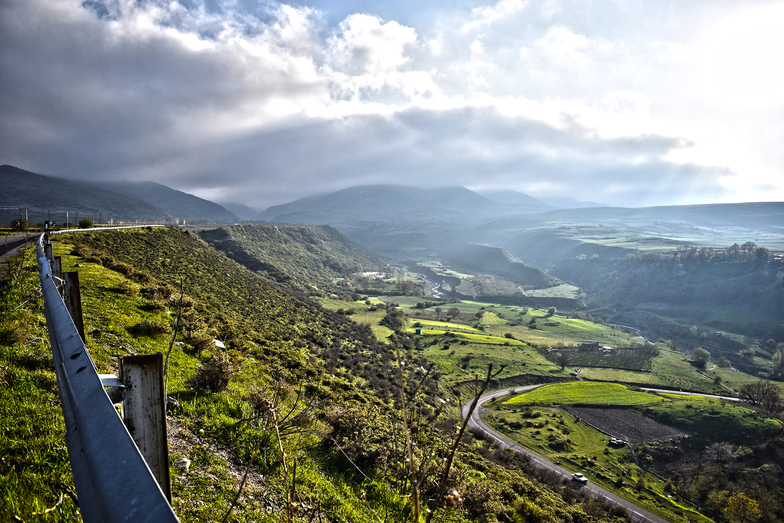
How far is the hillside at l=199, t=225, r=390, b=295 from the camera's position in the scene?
6950cm

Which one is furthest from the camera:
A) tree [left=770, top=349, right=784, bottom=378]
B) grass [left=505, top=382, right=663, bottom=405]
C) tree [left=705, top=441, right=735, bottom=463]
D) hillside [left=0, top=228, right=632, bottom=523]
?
tree [left=770, top=349, right=784, bottom=378]

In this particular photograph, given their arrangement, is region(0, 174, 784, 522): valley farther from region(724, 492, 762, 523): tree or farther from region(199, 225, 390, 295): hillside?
region(199, 225, 390, 295): hillside

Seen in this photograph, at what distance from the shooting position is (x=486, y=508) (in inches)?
351

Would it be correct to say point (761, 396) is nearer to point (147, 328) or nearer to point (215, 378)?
point (215, 378)

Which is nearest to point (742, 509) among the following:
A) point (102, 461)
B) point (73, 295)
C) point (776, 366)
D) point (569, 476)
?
point (569, 476)

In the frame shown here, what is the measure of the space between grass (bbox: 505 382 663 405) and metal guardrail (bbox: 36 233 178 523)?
2825 inches

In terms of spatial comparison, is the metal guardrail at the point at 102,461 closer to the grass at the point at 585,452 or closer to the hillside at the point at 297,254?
the grass at the point at 585,452

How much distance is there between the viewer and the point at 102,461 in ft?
4.19

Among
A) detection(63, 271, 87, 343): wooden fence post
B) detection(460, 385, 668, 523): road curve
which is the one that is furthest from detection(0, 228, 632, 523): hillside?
detection(460, 385, 668, 523): road curve

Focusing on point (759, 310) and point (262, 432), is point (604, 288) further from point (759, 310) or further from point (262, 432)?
point (262, 432)

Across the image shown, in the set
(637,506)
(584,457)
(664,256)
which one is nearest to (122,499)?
(637,506)

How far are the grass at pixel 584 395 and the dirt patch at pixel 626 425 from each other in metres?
2.82

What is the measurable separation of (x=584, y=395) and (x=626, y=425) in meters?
9.94

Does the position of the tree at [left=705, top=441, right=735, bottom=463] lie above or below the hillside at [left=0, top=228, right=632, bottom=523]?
below
